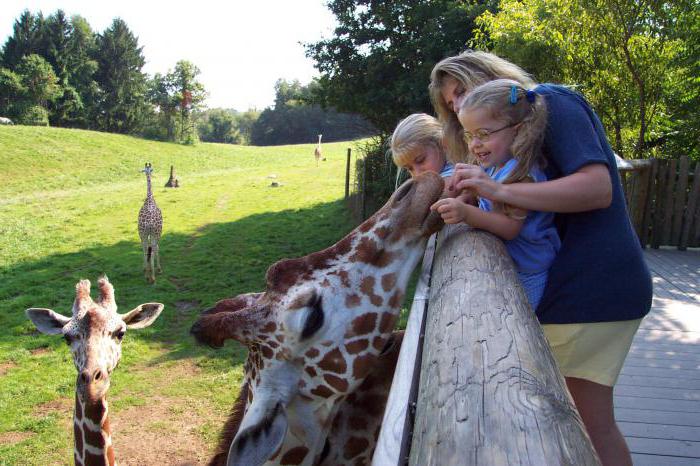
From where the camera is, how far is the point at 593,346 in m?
2.19

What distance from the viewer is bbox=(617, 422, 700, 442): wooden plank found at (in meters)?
4.04

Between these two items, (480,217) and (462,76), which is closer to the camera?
(480,217)

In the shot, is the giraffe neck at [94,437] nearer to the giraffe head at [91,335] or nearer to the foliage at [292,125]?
the giraffe head at [91,335]

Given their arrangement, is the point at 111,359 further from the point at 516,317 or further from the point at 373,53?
the point at 373,53

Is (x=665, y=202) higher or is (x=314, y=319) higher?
(x=665, y=202)

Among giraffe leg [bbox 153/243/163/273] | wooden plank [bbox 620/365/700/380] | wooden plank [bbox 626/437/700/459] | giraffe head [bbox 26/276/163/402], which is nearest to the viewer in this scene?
wooden plank [bbox 626/437/700/459]

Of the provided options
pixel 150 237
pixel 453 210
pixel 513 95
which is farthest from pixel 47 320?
pixel 150 237

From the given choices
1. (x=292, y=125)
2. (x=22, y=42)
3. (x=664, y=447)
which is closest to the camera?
(x=664, y=447)

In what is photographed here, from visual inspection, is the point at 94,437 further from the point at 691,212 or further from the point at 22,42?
the point at 22,42

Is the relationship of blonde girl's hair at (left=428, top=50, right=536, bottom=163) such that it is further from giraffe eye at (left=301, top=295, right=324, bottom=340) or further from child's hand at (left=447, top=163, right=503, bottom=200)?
giraffe eye at (left=301, top=295, right=324, bottom=340)

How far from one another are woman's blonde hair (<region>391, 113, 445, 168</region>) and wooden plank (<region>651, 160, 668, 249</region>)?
10543 mm

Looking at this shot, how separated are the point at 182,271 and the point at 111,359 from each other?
30.5 ft

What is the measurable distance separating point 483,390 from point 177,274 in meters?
13.2

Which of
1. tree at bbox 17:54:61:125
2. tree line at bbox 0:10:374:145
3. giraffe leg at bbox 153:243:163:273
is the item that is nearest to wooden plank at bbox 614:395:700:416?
giraffe leg at bbox 153:243:163:273
